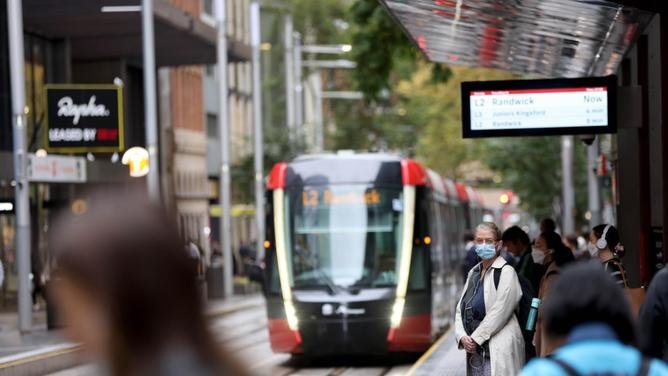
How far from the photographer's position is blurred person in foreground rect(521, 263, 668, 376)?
3.81m

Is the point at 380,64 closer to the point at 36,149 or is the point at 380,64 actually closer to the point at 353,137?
the point at 36,149

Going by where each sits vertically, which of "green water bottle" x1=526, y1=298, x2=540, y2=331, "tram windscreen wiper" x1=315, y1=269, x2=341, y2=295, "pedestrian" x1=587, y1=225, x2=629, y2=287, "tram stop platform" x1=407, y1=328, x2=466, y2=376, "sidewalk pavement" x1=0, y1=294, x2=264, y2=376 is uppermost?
"pedestrian" x1=587, y1=225, x2=629, y2=287

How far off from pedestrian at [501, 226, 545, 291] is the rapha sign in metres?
→ 19.8

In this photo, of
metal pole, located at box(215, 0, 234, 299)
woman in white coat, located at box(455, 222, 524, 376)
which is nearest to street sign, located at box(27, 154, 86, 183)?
metal pole, located at box(215, 0, 234, 299)

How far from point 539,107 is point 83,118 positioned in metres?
20.5

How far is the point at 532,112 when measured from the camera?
50.2ft

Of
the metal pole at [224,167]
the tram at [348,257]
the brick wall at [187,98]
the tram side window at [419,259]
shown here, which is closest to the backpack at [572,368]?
the tram at [348,257]

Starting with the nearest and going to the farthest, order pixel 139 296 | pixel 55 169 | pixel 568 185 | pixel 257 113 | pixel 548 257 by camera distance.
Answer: pixel 139 296 → pixel 548 257 → pixel 55 169 → pixel 568 185 → pixel 257 113

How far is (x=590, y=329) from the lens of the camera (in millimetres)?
3965

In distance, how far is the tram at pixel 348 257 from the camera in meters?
21.8

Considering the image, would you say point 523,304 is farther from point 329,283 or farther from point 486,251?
point 329,283

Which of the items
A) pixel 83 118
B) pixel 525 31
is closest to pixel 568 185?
pixel 83 118

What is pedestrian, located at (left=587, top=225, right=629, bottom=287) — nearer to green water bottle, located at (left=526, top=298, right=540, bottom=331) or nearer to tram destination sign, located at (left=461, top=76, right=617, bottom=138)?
green water bottle, located at (left=526, top=298, right=540, bottom=331)

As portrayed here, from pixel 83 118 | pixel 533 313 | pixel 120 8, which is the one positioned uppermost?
pixel 120 8
